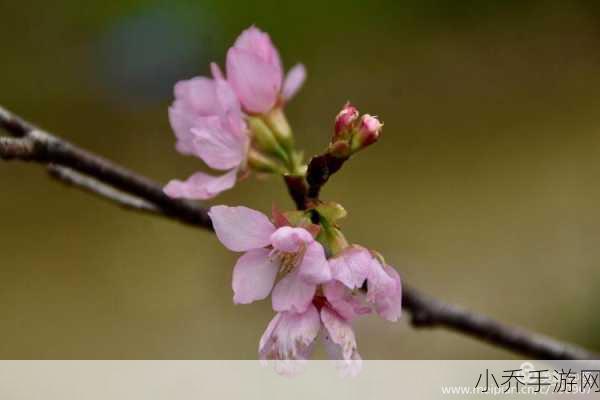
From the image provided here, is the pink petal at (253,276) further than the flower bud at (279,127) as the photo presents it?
No

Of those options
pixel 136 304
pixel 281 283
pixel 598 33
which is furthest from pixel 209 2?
pixel 281 283

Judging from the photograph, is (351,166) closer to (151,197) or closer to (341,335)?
(151,197)

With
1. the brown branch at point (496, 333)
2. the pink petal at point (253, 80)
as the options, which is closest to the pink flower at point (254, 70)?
the pink petal at point (253, 80)

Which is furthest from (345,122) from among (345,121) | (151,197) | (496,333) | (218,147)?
(496,333)

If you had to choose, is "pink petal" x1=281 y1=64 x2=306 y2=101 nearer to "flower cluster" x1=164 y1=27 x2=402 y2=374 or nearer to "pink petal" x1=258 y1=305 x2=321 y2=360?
"flower cluster" x1=164 y1=27 x2=402 y2=374

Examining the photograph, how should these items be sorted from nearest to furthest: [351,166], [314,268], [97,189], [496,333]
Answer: [314,268] < [97,189] < [496,333] < [351,166]

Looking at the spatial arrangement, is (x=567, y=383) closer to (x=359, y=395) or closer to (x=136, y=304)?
(x=359, y=395)

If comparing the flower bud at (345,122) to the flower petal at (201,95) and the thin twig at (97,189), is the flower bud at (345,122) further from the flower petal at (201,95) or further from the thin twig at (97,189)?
the thin twig at (97,189)

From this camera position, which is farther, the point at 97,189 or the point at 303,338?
the point at 97,189
